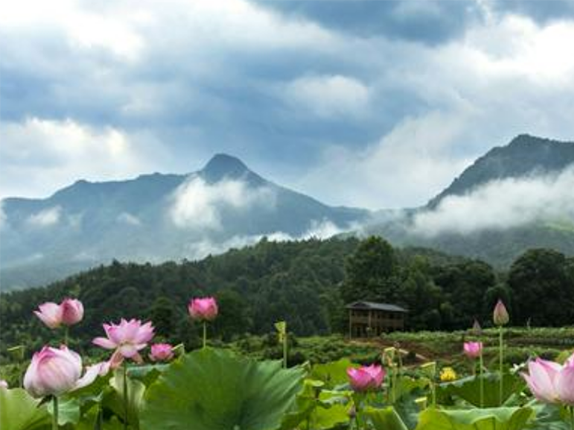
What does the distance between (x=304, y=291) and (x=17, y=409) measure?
6364 centimetres

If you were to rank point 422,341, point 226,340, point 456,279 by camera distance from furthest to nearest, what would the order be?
point 456,279 < point 226,340 < point 422,341

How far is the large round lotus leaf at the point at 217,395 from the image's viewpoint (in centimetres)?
168

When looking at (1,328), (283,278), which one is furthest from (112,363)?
(283,278)

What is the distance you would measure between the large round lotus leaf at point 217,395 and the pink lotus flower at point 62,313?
0.75 meters

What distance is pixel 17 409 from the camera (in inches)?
67.5

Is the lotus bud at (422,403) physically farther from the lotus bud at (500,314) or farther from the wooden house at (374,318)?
the wooden house at (374,318)

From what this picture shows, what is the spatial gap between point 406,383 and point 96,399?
1.35 meters

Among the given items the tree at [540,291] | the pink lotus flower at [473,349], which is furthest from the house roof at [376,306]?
the pink lotus flower at [473,349]

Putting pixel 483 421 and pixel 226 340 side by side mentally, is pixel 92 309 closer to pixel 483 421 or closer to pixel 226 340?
pixel 226 340

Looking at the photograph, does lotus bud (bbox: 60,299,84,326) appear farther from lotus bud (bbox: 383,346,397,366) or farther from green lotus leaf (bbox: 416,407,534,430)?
green lotus leaf (bbox: 416,407,534,430)

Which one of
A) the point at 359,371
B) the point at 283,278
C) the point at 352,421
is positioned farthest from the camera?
the point at 283,278

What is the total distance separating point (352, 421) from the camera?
2006 mm

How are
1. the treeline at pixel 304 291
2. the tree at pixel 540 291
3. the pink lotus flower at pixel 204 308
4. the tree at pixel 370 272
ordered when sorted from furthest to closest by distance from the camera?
the tree at pixel 370 272, the tree at pixel 540 291, the treeline at pixel 304 291, the pink lotus flower at pixel 204 308

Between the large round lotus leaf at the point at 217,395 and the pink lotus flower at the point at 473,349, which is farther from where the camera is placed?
the pink lotus flower at the point at 473,349
